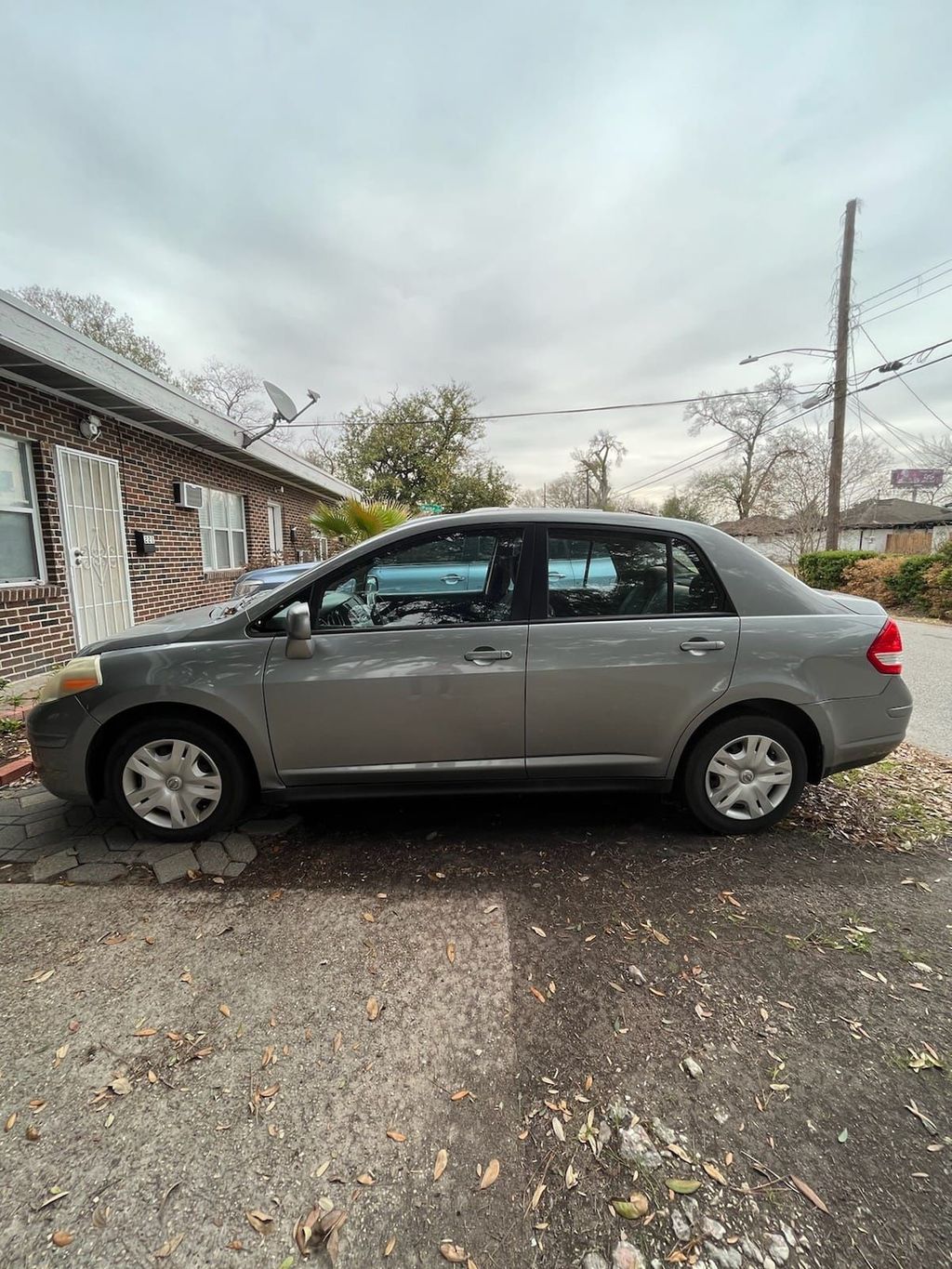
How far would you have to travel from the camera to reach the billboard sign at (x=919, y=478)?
34.8m

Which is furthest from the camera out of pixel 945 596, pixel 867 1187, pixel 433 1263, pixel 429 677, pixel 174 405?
pixel 945 596

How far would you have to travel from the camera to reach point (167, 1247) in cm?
127

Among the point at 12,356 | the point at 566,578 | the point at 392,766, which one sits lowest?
the point at 392,766

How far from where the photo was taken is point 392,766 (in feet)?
9.16

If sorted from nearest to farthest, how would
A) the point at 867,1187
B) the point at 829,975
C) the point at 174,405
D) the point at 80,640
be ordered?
the point at 867,1187
the point at 829,975
the point at 80,640
the point at 174,405

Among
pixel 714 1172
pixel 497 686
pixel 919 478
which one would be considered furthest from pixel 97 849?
pixel 919 478

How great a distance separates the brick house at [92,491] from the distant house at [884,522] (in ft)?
103

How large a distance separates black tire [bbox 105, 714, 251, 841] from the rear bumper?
2890mm

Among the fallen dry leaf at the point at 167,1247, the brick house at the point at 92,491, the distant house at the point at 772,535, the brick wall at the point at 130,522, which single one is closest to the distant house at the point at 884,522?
the distant house at the point at 772,535

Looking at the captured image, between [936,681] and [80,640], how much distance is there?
9622 millimetres

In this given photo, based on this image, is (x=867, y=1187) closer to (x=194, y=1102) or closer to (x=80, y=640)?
(x=194, y=1102)

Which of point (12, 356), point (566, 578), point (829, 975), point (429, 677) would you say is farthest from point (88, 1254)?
point (12, 356)

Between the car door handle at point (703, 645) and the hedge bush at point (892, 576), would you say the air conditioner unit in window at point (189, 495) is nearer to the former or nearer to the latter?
the car door handle at point (703, 645)

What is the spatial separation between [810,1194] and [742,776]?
5.75 ft
